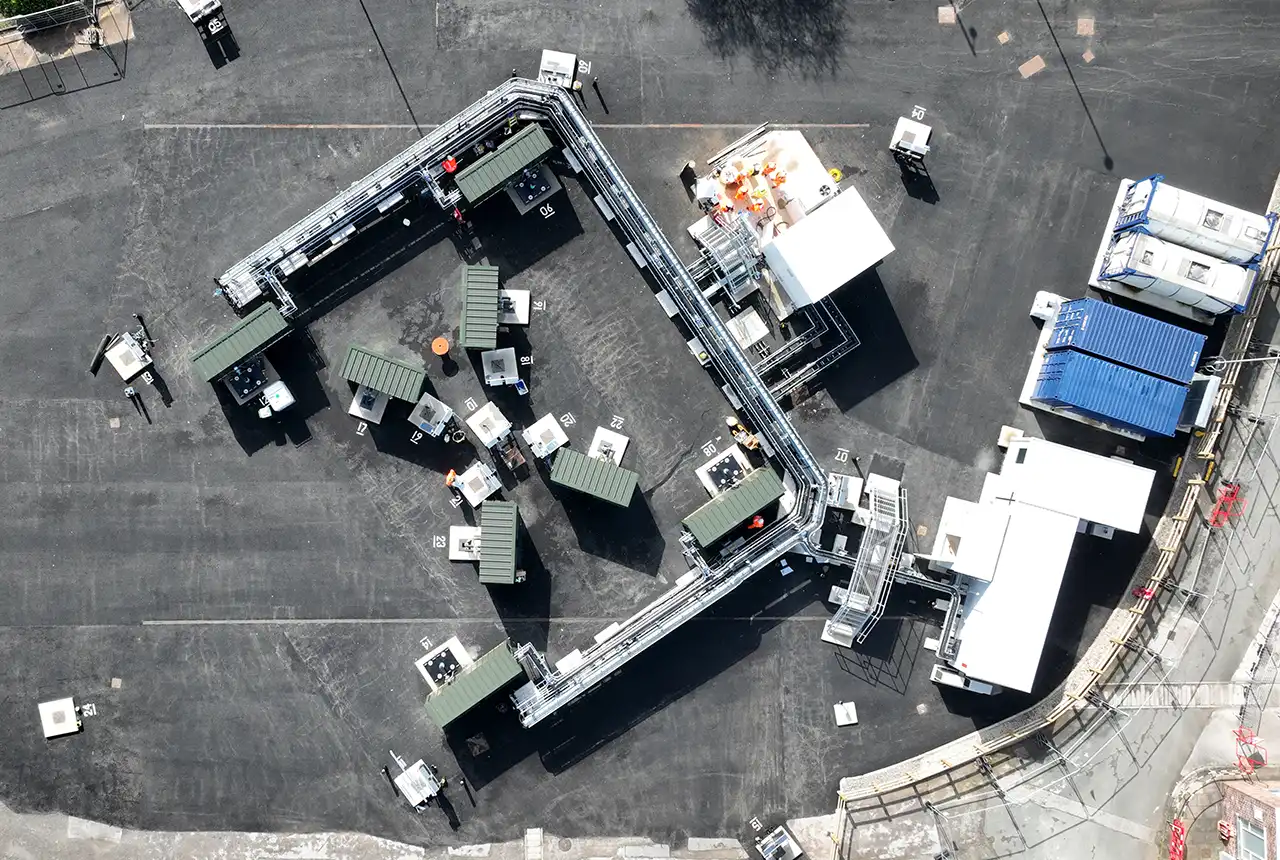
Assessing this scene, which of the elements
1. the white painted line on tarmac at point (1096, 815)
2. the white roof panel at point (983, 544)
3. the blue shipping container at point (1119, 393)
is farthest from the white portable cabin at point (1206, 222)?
the white painted line on tarmac at point (1096, 815)

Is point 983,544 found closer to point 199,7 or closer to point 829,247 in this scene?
point 829,247

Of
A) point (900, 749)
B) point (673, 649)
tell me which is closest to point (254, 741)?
point (673, 649)

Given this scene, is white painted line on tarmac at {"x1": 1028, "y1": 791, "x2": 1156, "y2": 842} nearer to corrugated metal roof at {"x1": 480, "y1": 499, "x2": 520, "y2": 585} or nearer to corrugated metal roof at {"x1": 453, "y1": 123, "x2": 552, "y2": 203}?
corrugated metal roof at {"x1": 480, "y1": 499, "x2": 520, "y2": 585}

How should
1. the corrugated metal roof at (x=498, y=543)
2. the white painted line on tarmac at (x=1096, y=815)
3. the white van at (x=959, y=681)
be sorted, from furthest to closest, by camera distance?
1. the white painted line on tarmac at (x=1096, y=815)
2. the white van at (x=959, y=681)
3. the corrugated metal roof at (x=498, y=543)

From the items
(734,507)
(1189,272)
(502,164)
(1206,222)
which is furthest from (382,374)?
(1206,222)

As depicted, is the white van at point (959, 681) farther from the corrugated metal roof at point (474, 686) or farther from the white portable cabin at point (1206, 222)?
the white portable cabin at point (1206, 222)

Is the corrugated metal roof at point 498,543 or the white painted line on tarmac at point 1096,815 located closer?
the corrugated metal roof at point 498,543

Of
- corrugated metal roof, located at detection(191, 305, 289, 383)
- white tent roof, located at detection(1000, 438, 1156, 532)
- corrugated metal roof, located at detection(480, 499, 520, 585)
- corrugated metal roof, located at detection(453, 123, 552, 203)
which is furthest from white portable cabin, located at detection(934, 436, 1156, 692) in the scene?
corrugated metal roof, located at detection(191, 305, 289, 383)

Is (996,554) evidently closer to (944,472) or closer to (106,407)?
(944,472)
